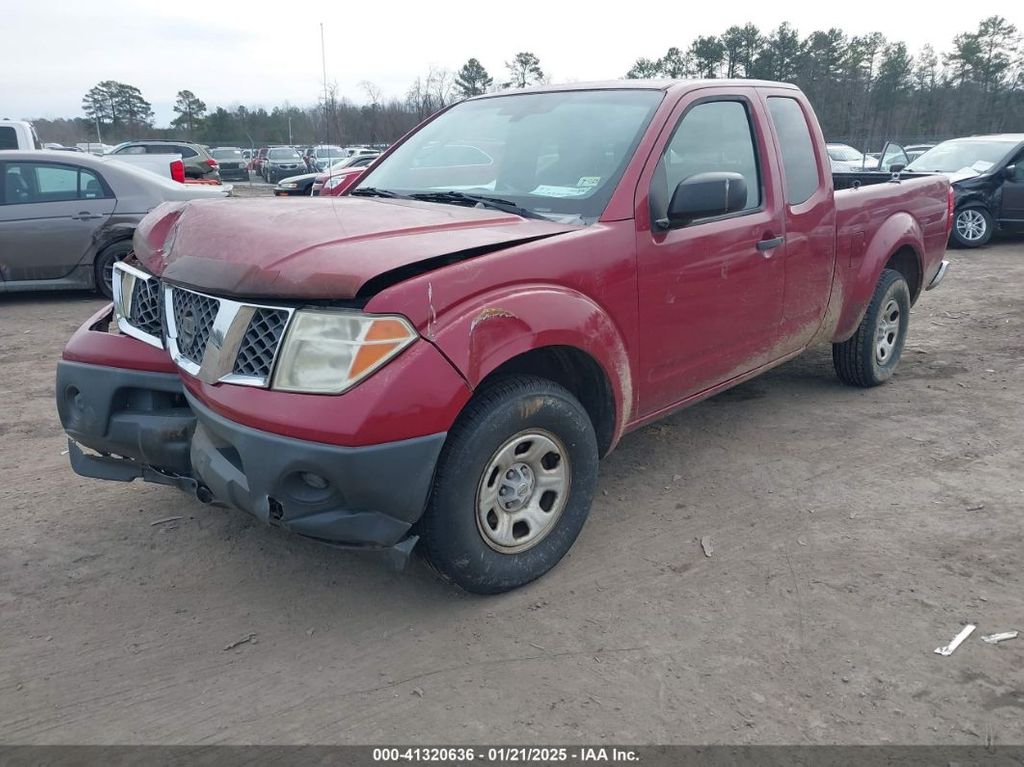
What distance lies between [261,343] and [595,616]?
154cm

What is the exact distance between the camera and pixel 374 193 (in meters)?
4.15

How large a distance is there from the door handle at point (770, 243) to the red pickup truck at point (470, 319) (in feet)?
0.09

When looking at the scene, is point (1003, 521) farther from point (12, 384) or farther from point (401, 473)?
point (12, 384)

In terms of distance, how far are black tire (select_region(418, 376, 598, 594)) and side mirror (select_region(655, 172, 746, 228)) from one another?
94 cm

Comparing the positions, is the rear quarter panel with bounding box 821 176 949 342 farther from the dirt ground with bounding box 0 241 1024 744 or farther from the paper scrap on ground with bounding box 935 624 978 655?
the paper scrap on ground with bounding box 935 624 978 655

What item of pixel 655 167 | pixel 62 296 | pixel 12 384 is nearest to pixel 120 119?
pixel 62 296

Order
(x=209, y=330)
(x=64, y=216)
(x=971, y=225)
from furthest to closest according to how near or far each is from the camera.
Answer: (x=971, y=225), (x=64, y=216), (x=209, y=330)

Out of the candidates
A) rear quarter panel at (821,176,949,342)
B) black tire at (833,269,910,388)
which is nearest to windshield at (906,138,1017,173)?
rear quarter panel at (821,176,949,342)

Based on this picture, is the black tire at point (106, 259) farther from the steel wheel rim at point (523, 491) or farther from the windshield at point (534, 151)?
the steel wheel rim at point (523, 491)

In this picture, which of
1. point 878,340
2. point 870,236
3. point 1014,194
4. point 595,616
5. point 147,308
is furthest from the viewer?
point 1014,194

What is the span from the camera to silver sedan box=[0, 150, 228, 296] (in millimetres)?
8266

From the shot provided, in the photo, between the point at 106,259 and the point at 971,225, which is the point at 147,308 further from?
the point at 971,225

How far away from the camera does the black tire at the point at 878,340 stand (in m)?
5.43
